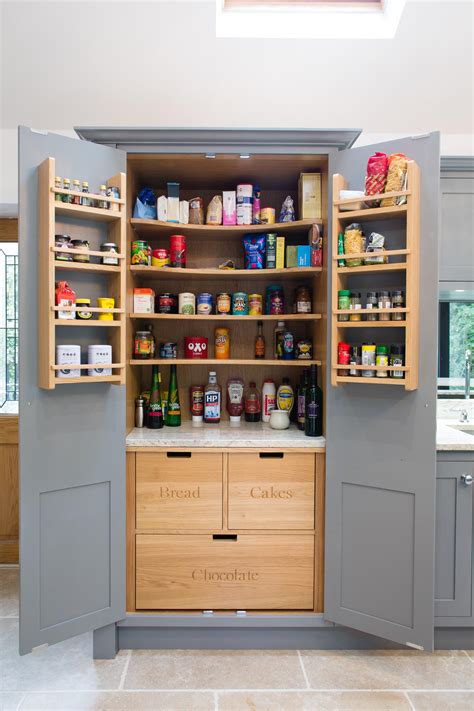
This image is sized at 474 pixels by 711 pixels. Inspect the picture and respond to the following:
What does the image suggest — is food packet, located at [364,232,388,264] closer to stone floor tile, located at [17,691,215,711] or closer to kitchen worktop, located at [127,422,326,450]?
kitchen worktop, located at [127,422,326,450]

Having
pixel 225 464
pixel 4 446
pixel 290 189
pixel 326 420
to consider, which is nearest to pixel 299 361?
pixel 326 420

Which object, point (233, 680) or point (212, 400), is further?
point (212, 400)

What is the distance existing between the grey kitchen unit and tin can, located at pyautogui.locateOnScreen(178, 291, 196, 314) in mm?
567

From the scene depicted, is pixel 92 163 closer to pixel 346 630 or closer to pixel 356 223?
pixel 356 223

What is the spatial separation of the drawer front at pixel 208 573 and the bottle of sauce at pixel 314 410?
528 mm

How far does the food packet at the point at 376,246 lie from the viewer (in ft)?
6.28

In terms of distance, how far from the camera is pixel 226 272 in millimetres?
2346

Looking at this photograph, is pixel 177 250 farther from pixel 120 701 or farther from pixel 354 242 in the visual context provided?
pixel 120 701

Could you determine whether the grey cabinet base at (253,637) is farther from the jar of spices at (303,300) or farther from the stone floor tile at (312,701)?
the jar of spices at (303,300)

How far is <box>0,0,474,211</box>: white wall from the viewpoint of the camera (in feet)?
7.50

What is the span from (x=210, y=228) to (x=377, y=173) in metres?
0.82

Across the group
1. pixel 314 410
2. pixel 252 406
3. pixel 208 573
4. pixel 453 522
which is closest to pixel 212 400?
pixel 252 406

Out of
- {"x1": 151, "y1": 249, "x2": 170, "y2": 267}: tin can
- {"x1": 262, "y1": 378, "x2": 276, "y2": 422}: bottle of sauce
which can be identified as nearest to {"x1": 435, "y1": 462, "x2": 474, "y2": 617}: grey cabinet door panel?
{"x1": 262, "y1": 378, "x2": 276, "y2": 422}: bottle of sauce

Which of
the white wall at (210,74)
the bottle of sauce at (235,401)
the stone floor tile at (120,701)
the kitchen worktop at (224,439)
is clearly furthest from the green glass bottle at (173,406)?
the white wall at (210,74)
